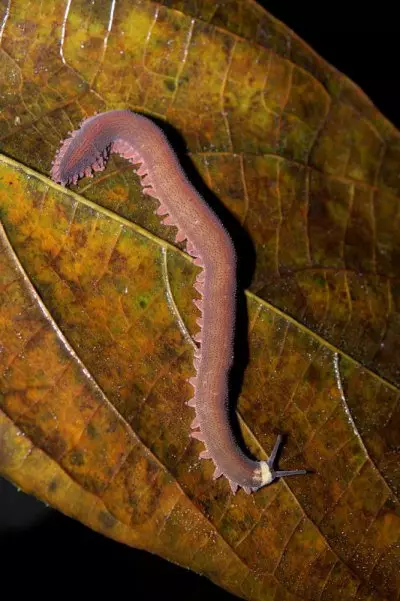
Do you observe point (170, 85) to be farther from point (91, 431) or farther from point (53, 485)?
point (53, 485)

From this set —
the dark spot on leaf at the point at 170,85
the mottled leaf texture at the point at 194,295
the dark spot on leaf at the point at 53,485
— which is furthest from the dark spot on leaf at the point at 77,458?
the dark spot on leaf at the point at 170,85

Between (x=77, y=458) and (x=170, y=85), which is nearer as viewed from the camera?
(x=77, y=458)

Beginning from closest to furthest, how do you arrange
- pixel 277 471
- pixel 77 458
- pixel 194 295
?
pixel 77 458, pixel 194 295, pixel 277 471

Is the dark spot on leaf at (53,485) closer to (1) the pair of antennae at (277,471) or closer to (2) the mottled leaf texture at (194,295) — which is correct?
(2) the mottled leaf texture at (194,295)

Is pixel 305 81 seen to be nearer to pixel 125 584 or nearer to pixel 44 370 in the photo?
pixel 44 370

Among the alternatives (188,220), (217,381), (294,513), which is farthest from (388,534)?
(188,220)

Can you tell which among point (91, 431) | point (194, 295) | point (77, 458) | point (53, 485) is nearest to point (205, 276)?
point (194, 295)

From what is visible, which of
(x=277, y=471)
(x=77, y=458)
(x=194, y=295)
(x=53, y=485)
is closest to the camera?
(x=53, y=485)

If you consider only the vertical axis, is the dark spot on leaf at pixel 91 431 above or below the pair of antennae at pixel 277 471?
above
